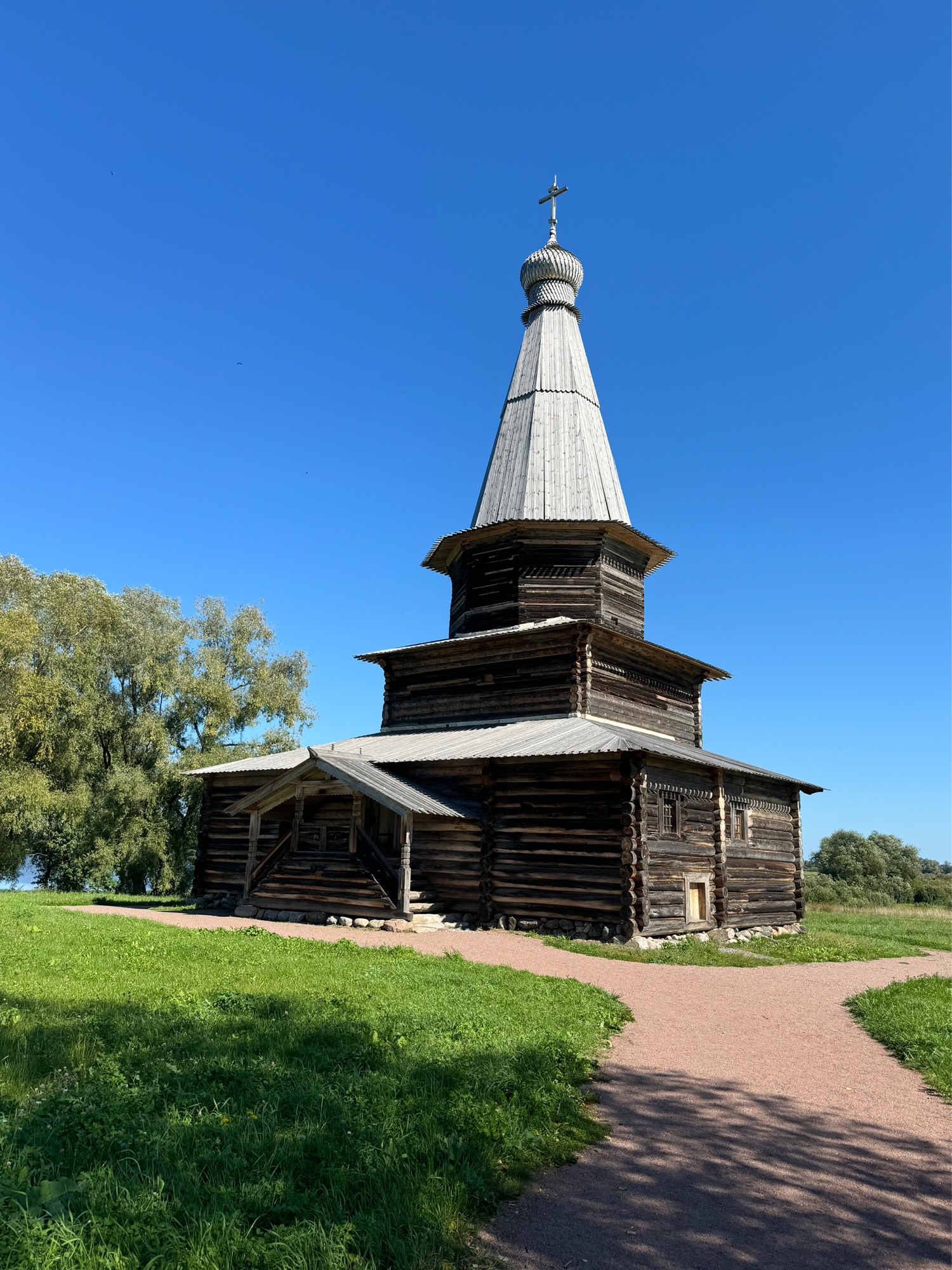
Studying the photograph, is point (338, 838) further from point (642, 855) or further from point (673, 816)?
point (673, 816)

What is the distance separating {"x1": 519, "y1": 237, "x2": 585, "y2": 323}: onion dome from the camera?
30297 millimetres

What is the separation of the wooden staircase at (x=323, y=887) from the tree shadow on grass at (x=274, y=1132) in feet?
36.3

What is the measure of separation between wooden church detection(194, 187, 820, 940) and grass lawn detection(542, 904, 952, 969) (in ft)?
3.41

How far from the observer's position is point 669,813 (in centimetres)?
1861

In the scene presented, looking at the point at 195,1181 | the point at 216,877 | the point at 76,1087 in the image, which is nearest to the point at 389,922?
the point at 216,877

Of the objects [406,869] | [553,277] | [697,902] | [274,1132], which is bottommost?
[274,1132]

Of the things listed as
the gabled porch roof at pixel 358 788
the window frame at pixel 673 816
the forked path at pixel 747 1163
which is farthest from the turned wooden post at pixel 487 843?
the forked path at pixel 747 1163

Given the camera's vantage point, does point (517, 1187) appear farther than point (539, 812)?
No

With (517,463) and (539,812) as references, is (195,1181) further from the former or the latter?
(517,463)

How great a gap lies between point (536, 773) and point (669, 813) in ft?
10.9

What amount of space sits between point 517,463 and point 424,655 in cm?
733

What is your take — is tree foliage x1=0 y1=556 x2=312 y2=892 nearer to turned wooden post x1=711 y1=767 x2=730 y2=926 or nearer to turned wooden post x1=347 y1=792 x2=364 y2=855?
turned wooden post x1=347 y1=792 x2=364 y2=855

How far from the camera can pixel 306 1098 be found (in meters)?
5.40

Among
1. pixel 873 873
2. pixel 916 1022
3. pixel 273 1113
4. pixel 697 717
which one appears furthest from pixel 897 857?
pixel 273 1113
